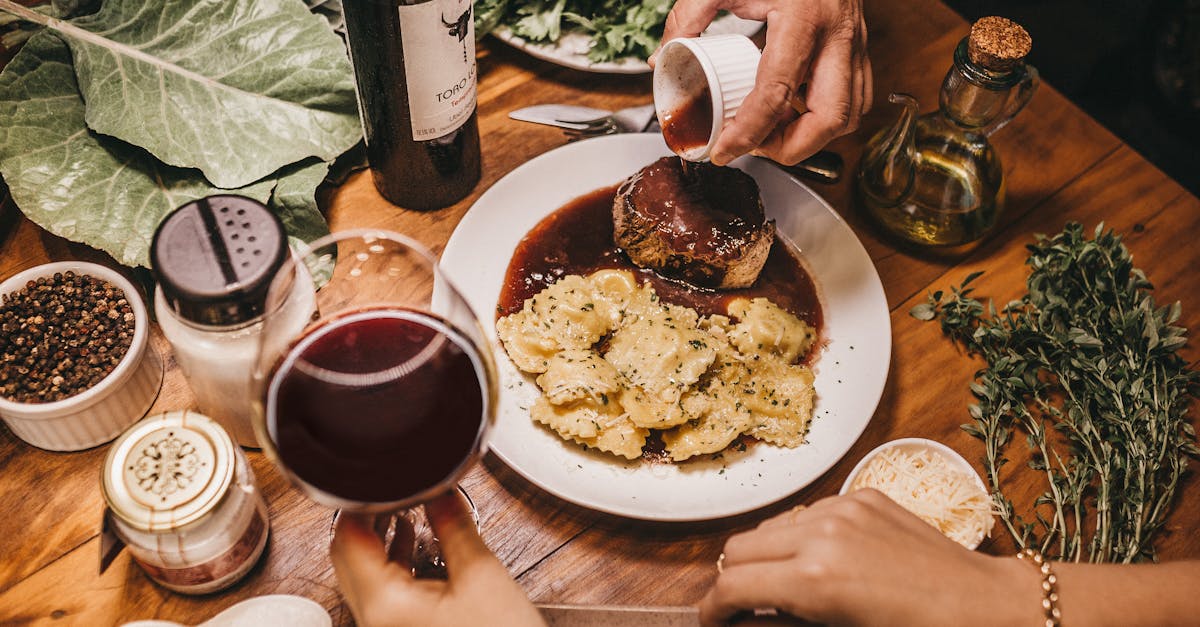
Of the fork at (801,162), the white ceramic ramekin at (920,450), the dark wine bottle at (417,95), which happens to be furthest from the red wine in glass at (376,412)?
the fork at (801,162)

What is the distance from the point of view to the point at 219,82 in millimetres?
2076

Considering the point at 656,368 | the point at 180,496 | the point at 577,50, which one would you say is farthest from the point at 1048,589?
the point at 577,50

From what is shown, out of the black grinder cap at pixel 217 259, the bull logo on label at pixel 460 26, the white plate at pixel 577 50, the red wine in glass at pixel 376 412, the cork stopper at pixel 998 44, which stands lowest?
the white plate at pixel 577 50

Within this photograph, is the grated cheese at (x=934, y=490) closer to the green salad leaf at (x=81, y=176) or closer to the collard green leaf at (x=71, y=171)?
the green salad leaf at (x=81, y=176)

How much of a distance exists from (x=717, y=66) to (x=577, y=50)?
2.34 feet

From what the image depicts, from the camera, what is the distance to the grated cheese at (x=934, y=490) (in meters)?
1.74

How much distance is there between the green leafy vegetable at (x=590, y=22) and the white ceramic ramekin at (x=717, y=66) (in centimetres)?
42

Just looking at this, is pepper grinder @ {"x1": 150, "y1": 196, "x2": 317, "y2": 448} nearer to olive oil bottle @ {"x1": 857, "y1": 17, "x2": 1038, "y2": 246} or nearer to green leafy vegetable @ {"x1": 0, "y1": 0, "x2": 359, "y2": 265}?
green leafy vegetable @ {"x1": 0, "y1": 0, "x2": 359, "y2": 265}

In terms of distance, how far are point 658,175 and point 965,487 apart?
110cm

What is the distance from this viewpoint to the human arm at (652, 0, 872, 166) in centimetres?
181

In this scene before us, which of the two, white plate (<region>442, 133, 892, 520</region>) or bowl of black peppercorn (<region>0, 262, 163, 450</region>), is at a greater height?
bowl of black peppercorn (<region>0, 262, 163, 450</region>)

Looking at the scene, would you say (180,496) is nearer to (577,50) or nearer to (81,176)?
(81,176)

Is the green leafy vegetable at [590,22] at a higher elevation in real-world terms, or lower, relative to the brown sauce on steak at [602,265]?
higher

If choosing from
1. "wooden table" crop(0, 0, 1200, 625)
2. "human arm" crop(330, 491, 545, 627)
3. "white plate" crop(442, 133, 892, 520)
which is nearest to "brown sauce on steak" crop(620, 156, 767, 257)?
"white plate" crop(442, 133, 892, 520)
